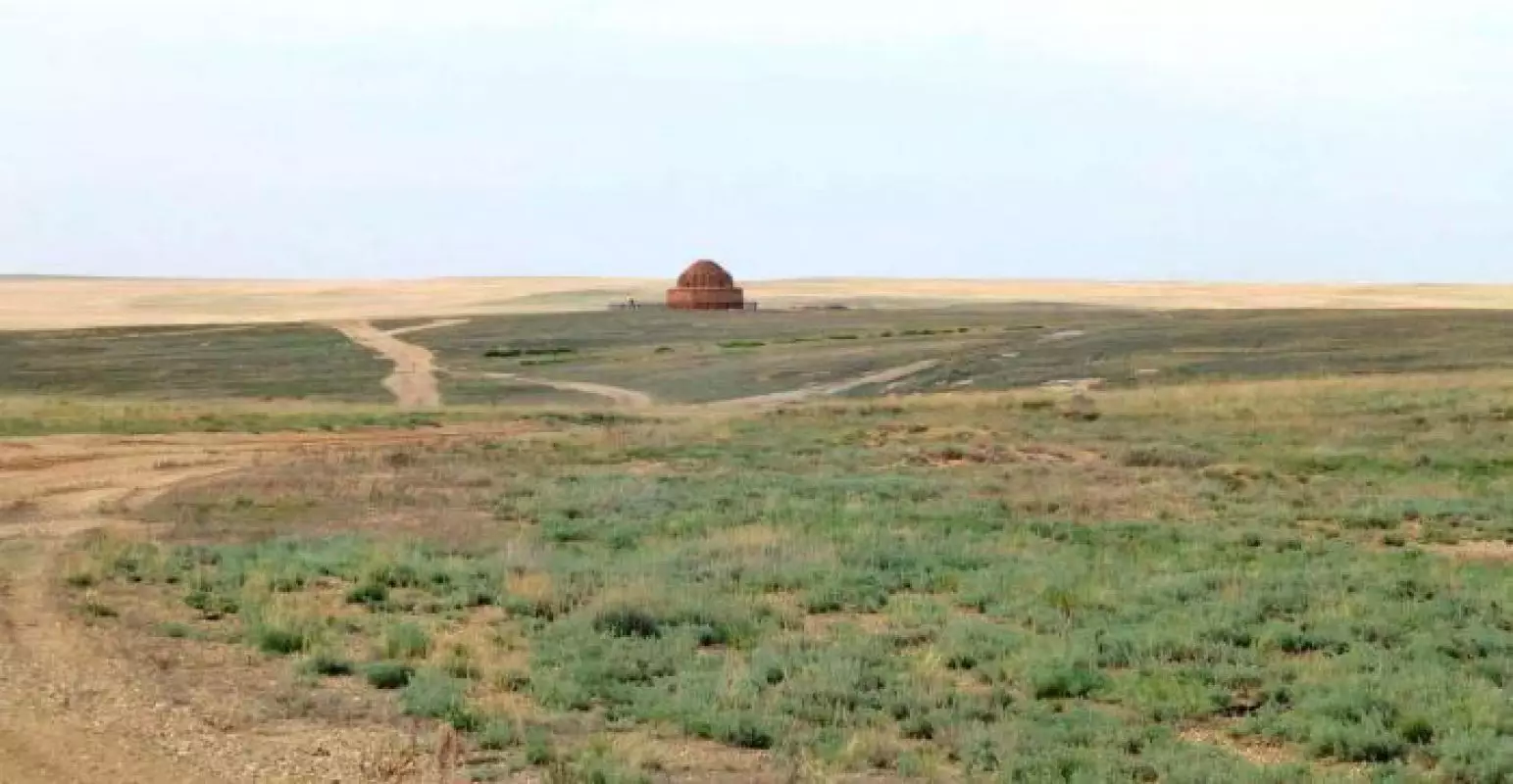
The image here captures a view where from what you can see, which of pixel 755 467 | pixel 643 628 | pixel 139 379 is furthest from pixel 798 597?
pixel 139 379

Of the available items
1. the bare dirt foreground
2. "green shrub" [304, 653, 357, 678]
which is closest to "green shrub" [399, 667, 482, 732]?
the bare dirt foreground

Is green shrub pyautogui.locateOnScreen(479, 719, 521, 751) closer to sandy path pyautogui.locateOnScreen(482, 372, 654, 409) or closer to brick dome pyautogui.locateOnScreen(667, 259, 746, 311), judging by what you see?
sandy path pyautogui.locateOnScreen(482, 372, 654, 409)

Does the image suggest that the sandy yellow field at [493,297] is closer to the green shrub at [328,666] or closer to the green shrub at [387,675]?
the green shrub at [328,666]

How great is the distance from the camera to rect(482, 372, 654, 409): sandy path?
Result: 54094 millimetres

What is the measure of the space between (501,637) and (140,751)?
420 centimetres

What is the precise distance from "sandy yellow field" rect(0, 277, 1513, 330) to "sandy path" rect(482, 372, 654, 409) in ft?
191

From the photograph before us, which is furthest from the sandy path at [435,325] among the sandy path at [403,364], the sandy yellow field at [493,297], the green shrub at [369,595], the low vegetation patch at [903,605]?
the green shrub at [369,595]

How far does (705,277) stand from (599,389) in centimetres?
6051

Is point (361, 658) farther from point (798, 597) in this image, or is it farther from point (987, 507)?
point (987, 507)

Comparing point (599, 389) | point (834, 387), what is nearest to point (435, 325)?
point (599, 389)

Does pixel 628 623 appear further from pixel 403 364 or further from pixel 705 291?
pixel 705 291

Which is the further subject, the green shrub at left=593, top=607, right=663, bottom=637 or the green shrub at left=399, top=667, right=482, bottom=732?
the green shrub at left=593, top=607, right=663, bottom=637

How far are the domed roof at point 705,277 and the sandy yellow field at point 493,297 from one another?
14.5 meters

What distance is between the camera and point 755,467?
28.3 metres
